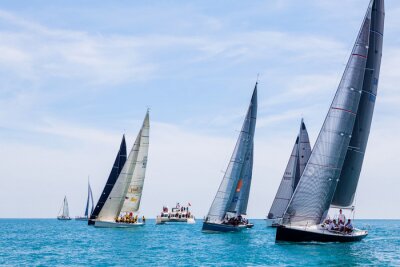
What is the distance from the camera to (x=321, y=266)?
3444 cm

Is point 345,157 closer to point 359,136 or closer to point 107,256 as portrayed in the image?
point 359,136

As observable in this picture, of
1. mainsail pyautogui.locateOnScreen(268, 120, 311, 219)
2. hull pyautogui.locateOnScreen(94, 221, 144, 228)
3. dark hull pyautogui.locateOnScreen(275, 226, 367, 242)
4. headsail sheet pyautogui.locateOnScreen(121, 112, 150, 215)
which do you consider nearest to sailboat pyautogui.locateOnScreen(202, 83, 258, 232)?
hull pyautogui.locateOnScreen(94, 221, 144, 228)

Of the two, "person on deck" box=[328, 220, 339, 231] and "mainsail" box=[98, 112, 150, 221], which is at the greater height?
"mainsail" box=[98, 112, 150, 221]

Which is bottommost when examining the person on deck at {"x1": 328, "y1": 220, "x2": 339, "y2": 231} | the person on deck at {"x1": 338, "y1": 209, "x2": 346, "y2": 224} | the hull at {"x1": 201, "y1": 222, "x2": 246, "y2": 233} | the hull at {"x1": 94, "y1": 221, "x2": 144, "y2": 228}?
the hull at {"x1": 94, "y1": 221, "x2": 144, "y2": 228}

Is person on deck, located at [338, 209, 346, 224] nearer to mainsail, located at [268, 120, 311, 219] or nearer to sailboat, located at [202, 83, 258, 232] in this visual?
sailboat, located at [202, 83, 258, 232]

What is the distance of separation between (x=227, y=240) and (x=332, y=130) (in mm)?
16166

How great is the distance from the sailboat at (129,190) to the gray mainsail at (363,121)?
30739mm

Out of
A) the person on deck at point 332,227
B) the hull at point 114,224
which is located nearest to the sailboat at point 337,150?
the person on deck at point 332,227

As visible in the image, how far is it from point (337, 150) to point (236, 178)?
Result: 64.4ft

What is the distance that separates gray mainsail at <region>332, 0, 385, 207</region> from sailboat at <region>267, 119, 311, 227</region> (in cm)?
2626

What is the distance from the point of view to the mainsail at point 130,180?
72.4 metres

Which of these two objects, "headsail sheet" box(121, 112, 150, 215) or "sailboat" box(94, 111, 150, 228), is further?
"headsail sheet" box(121, 112, 150, 215)

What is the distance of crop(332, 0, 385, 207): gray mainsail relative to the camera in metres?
49.1

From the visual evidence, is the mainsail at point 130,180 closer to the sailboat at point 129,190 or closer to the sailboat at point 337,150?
the sailboat at point 129,190
